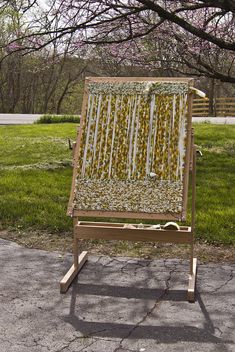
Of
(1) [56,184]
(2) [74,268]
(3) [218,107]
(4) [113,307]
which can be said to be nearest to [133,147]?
(2) [74,268]

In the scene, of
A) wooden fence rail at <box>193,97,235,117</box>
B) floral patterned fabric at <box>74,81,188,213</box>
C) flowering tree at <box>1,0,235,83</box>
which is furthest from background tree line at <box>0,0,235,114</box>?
wooden fence rail at <box>193,97,235,117</box>

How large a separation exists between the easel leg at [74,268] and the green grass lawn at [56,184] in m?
1.13

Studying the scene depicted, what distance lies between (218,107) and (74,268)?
31.1 metres

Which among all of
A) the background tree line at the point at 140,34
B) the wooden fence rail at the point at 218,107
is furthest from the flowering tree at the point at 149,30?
the wooden fence rail at the point at 218,107

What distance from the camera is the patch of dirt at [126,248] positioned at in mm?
5496

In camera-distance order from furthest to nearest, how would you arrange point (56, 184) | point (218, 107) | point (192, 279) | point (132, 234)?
point (218, 107)
point (56, 184)
point (132, 234)
point (192, 279)

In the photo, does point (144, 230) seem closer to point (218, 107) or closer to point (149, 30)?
point (149, 30)

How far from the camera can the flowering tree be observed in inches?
367

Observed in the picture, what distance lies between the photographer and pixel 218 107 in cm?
3475

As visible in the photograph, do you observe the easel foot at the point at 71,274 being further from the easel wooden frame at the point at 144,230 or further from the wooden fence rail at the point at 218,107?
the wooden fence rail at the point at 218,107

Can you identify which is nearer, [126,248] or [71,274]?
[71,274]

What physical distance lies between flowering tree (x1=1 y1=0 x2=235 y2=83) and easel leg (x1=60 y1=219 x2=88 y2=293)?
4743 mm

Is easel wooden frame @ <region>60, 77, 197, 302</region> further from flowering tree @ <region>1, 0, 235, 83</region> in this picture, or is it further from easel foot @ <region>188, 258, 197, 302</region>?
flowering tree @ <region>1, 0, 235, 83</region>

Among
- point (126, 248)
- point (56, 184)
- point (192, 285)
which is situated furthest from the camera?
point (56, 184)
